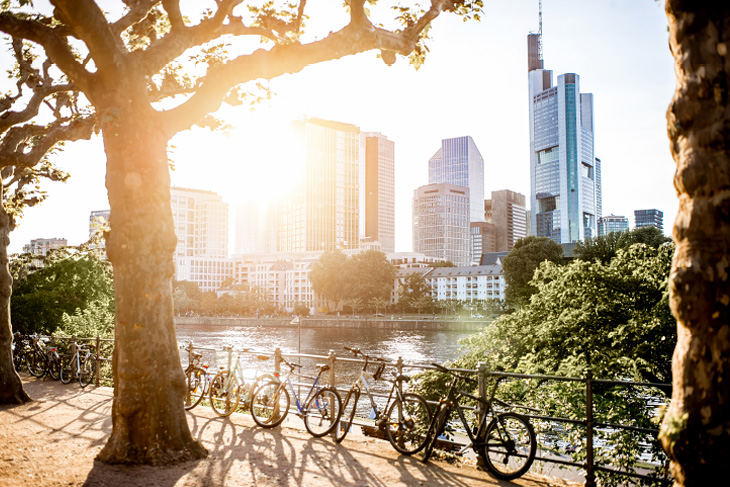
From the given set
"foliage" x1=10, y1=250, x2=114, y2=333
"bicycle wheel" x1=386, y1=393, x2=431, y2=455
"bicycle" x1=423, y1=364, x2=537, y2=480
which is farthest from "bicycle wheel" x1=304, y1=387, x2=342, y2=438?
"foliage" x1=10, y1=250, x2=114, y2=333

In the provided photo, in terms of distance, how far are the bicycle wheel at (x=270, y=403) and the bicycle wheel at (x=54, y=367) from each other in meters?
8.26

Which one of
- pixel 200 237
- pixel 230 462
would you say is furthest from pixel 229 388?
pixel 200 237

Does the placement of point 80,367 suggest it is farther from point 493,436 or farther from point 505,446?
point 505,446

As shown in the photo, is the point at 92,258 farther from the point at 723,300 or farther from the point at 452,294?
the point at 452,294

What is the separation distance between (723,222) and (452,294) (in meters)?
134

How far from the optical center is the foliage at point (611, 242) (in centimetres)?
3680

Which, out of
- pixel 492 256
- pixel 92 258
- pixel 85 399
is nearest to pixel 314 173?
pixel 492 256

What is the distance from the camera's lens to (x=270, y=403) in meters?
8.43

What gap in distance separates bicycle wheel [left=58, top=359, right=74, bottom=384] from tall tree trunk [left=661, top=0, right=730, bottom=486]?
535 inches

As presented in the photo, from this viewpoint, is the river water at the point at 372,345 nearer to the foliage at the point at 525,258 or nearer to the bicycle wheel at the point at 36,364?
the foliage at the point at 525,258

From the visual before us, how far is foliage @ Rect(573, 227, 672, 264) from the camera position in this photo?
36800 mm

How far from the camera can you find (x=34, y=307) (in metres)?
22.0

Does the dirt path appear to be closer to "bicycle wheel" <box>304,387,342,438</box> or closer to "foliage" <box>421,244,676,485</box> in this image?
"bicycle wheel" <box>304,387,342,438</box>

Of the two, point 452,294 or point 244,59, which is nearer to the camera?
point 244,59
